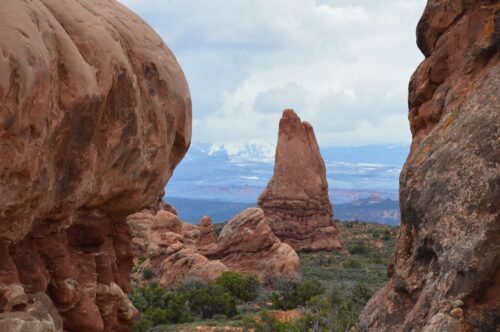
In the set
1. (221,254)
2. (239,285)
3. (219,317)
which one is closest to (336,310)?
(219,317)

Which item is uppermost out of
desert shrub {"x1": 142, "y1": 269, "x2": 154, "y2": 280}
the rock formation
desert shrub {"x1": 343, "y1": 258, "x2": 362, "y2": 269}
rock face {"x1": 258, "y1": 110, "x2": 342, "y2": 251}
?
rock face {"x1": 258, "y1": 110, "x2": 342, "y2": 251}

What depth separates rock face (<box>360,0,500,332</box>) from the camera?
565cm

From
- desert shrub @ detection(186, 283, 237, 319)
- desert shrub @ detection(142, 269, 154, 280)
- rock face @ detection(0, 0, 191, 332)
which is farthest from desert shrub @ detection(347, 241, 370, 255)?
rock face @ detection(0, 0, 191, 332)

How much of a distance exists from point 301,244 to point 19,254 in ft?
124

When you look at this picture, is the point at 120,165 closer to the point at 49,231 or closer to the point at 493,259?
the point at 49,231

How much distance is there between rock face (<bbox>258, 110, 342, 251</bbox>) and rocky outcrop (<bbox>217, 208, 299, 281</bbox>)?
10.00m

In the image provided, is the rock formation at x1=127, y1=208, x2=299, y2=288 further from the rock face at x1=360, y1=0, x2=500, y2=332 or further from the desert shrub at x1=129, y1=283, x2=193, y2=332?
the rock face at x1=360, y1=0, x2=500, y2=332

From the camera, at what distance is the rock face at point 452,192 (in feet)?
18.5

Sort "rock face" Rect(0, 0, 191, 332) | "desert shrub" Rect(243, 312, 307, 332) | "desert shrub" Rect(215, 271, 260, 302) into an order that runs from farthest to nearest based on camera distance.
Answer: "desert shrub" Rect(215, 271, 260, 302) < "desert shrub" Rect(243, 312, 307, 332) < "rock face" Rect(0, 0, 191, 332)

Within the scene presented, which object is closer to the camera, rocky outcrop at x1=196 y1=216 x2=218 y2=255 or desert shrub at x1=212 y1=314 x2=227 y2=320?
desert shrub at x1=212 y1=314 x2=227 y2=320

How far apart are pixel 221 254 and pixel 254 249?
213cm

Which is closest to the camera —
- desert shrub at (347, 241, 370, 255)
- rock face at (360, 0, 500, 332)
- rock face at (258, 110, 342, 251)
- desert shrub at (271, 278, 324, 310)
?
rock face at (360, 0, 500, 332)

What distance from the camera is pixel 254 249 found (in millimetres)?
32906

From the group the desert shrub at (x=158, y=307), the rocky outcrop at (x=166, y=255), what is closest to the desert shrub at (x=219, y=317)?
the desert shrub at (x=158, y=307)
